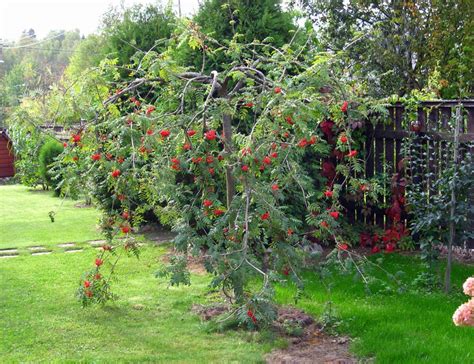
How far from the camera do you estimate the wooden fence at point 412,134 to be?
Answer: 6184 millimetres

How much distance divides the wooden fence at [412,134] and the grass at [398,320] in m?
1.20

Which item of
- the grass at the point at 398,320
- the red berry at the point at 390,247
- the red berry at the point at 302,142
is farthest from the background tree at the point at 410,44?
the red berry at the point at 302,142

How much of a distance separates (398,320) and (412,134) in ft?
7.26

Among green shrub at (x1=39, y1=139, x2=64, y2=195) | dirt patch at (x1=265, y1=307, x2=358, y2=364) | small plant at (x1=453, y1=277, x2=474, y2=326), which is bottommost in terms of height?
dirt patch at (x1=265, y1=307, x2=358, y2=364)

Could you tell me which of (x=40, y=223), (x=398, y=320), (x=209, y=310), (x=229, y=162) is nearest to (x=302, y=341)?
(x=398, y=320)

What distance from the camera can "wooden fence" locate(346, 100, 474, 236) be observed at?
618 centimetres

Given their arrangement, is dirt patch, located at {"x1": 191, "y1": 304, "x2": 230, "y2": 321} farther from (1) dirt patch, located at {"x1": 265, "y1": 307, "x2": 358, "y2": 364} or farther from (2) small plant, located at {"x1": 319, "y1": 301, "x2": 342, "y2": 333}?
(2) small plant, located at {"x1": 319, "y1": 301, "x2": 342, "y2": 333}

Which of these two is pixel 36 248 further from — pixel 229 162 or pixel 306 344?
pixel 306 344

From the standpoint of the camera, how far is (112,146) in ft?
14.6

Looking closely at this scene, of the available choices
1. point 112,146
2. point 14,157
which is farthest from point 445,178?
point 14,157

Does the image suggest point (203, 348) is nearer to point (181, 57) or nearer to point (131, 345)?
point (131, 345)

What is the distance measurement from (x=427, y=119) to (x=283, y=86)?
2.86 meters

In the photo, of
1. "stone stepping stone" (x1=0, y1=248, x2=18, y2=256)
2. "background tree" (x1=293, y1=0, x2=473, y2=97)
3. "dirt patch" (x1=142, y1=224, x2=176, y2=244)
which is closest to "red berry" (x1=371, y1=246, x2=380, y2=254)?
"background tree" (x1=293, y1=0, x2=473, y2=97)

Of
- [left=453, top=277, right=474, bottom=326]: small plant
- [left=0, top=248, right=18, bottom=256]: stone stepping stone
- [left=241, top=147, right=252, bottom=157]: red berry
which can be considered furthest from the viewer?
[left=0, top=248, right=18, bottom=256]: stone stepping stone
